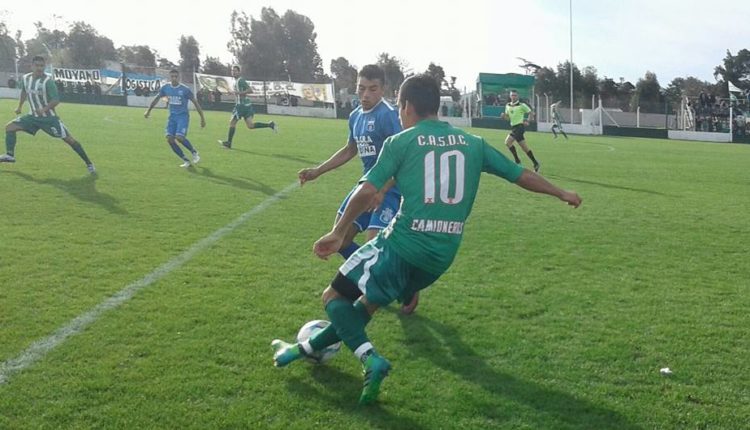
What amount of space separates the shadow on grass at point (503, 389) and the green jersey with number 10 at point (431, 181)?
2.82 feet

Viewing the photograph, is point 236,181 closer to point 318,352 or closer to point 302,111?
point 318,352

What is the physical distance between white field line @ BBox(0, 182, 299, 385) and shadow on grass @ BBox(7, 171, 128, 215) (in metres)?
2.06

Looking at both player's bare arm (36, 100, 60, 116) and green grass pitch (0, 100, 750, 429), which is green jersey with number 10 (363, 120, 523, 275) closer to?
green grass pitch (0, 100, 750, 429)

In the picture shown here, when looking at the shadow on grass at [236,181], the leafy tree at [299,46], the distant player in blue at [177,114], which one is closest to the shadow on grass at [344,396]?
the shadow on grass at [236,181]

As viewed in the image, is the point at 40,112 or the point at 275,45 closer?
the point at 40,112

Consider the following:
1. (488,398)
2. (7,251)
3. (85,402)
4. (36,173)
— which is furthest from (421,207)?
(36,173)

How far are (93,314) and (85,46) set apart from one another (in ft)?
304

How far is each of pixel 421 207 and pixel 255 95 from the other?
162 ft

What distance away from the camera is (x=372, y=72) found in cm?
540

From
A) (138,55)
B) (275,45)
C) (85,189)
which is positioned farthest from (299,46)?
(85,189)

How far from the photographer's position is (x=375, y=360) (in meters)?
3.69

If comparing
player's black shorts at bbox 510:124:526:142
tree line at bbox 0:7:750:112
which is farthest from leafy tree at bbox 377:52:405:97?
player's black shorts at bbox 510:124:526:142

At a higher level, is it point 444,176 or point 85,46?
point 85,46

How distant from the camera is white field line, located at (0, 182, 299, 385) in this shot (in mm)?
4008
